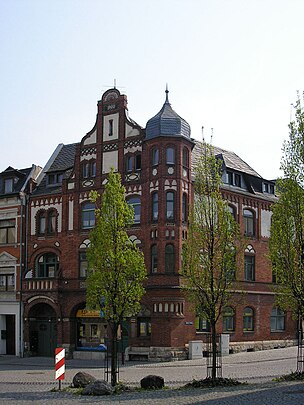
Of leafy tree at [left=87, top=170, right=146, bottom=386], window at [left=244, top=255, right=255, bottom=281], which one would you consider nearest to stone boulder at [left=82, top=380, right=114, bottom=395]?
leafy tree at [left=87, top=170, right=146, bottom=386]

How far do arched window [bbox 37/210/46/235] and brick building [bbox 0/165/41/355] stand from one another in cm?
116

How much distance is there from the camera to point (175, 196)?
41.2 m

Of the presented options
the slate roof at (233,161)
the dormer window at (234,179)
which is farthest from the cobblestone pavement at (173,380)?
the slate roof at (233,161)

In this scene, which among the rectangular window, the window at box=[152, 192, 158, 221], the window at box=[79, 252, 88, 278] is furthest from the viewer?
the rectangular window

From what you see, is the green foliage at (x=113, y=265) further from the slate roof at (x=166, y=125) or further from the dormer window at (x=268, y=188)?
the dormer window at (x=268, y=188)

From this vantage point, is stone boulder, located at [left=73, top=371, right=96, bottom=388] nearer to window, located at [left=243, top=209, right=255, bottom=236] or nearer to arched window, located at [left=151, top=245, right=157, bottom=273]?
arched window, located at [left=151, top=245, right=157, bottom=273]

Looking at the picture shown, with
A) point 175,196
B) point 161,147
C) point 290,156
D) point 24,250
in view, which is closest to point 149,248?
point 175,196

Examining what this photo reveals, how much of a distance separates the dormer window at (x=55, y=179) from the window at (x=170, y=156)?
968 centimetres

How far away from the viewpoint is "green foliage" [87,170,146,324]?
2606 cm

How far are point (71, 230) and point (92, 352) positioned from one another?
808 cm

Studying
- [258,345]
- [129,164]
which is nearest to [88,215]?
[129,164]

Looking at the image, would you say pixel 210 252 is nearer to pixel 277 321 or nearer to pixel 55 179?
pixel 55 179

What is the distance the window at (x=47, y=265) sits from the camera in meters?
46.4

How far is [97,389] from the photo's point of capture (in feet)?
72.5
